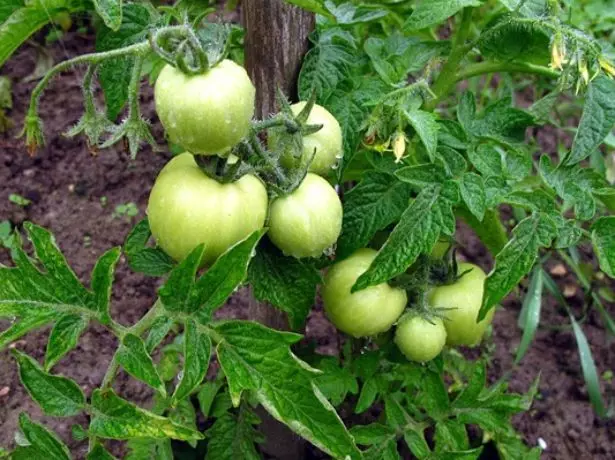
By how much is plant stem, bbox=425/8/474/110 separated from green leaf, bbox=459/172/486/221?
0.18m

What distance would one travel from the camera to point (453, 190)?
106 cm

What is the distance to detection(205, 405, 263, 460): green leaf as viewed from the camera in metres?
1.47

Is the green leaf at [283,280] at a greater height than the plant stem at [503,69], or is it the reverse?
the plant stem at [503,69]

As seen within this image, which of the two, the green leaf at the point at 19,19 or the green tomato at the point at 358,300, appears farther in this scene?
the green tomato at the point at 358,300

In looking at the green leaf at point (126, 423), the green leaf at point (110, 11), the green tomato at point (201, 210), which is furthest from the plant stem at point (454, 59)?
the green leaf at point (126, 423)

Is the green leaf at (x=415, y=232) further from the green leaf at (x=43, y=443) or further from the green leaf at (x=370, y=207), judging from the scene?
the green leaf at (x=43, y=443)

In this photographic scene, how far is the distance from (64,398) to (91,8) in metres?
0.49

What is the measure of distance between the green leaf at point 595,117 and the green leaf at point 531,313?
99 centimetres

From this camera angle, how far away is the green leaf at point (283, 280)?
3.52 feet

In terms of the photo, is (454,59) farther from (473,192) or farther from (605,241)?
(605,241)

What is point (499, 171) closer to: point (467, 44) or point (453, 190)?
point (453, 190)

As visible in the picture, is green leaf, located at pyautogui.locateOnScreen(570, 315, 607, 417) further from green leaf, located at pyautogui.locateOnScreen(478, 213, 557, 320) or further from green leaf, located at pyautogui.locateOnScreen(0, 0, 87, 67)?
green leaf, located at pyautogui.locateOnScreen(0, 0, 87, 67)

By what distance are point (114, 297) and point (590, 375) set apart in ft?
4.33

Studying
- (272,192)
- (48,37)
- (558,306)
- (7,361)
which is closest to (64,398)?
(272,192)
